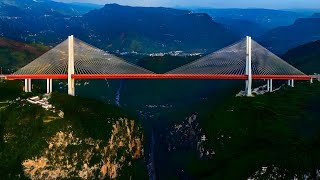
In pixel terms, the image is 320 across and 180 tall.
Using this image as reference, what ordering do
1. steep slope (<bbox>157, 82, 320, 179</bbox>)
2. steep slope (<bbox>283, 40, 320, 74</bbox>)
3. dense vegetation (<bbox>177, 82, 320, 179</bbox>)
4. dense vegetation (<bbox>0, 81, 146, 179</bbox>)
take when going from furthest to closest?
steep slope (<bbox>283, 40, 320, 74</bbox>)
dense vegetation (<bbox>0, 81, 146, 179</bbox>)
steep slope (<bbox>157, 82, 320, 179</bbox>)
dense vegetation (<bbox>177, 82, 320, 179</bbox>)

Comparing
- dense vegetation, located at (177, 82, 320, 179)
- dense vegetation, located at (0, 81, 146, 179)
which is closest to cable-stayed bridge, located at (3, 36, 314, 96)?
dense vegetation, located at (177, 82, 320, 179)

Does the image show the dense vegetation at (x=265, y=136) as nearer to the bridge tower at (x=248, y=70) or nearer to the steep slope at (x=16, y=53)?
the bridge tower at (x=248, y=70)

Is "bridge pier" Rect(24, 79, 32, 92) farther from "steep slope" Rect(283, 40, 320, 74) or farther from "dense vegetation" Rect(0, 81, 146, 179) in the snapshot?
"steep slope" Rect(283, 40, 320, 74)

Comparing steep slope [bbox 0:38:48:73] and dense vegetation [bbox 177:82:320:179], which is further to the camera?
steep slope [bbox 0:38:48:73]

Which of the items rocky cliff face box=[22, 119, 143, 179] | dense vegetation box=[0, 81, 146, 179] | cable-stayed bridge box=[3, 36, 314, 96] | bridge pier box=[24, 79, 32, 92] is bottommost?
rocky cliff face box=[22, 119, 143, 179]

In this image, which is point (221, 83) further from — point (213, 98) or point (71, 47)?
point (71, 47)

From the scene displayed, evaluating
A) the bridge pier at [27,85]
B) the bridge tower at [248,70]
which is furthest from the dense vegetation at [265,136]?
the bridge pier at [27,85]
